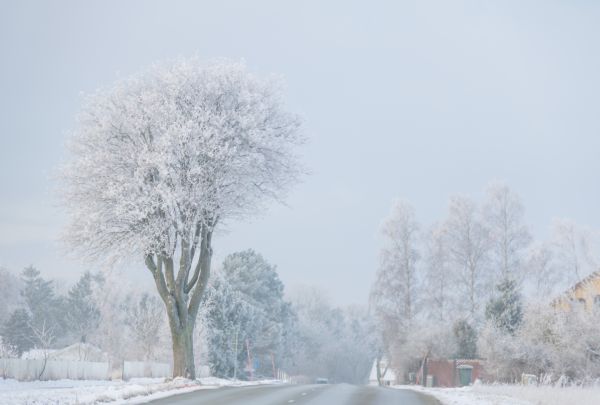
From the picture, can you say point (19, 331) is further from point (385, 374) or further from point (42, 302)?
point (385, 374)

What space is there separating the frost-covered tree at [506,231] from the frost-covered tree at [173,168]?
35.8 meters

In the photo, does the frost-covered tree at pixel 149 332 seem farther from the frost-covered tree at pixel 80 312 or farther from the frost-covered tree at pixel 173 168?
the frost-covered tree at pixel 173 168

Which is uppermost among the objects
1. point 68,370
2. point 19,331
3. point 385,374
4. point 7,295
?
point 7,295

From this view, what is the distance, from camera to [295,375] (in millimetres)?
113062

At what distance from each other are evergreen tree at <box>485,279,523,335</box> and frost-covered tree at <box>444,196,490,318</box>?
840cm

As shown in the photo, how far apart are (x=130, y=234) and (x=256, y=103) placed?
7723 mm

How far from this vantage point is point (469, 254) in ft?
211

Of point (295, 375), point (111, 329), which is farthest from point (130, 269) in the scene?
point (295, 375)

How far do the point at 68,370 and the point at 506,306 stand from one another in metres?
29.7

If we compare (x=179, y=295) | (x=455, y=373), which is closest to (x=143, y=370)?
(x=179, y=295)

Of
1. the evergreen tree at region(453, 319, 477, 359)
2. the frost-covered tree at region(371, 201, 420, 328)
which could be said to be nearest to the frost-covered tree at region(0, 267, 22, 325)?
the frost-covered tree at region(371, 201, 420, 328)

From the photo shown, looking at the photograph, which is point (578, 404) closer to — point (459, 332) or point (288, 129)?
point (288, 129)

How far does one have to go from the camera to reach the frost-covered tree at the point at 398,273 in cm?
6444

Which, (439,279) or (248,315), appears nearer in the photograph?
(439,279)
